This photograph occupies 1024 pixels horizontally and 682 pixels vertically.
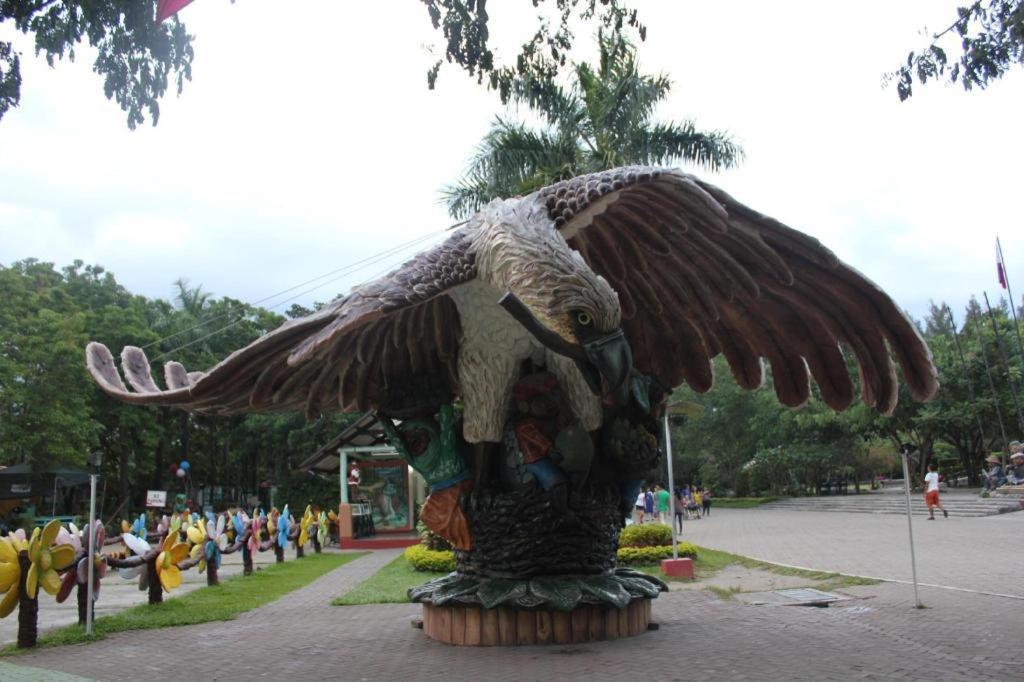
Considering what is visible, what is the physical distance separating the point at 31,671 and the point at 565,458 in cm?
485

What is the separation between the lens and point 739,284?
21.2 ft

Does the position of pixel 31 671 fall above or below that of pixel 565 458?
below

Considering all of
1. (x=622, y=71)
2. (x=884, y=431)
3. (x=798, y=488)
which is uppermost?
(x=622, y=71)

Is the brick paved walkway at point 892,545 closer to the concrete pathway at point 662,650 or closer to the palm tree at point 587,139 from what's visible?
the concrete pathway at point 662,650

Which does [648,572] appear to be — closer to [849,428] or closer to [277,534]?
[277,534]

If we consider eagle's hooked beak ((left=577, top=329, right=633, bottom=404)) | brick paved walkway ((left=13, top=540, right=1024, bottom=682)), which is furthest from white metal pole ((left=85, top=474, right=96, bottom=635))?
eagle's hooked beak ((left=577, top=329, right=633, bottom=404))

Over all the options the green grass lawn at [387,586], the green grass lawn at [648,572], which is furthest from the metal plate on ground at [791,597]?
the green grass lawn at [387,586]

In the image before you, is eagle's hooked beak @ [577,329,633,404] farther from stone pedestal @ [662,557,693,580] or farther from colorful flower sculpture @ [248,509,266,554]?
colorful flower sculpture @ [248,509,266,554]

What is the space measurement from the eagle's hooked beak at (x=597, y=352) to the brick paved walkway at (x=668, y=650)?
209 cm

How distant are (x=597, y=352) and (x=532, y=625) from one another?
3.00 metres

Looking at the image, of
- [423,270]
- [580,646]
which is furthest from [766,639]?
[423,270]

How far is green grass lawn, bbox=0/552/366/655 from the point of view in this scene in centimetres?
875

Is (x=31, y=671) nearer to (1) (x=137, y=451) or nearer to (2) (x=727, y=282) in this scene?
(2) (x=727, y=282)

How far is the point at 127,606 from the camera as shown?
11.3 meters
